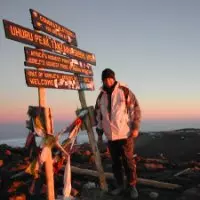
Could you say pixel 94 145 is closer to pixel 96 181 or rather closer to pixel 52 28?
pixel 96 181

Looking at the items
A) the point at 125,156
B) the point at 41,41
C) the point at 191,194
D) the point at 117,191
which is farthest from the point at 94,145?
the point at 41,41

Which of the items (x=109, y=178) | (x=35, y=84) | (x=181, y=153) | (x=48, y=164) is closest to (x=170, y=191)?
(x=109, y=178)

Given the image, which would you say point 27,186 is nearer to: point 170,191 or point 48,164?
point 48,164

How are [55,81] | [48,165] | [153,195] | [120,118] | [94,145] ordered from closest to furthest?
[48,165] < [55,81] < [120,118] < [153,195] < [94,145]

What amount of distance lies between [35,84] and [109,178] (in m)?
3.49

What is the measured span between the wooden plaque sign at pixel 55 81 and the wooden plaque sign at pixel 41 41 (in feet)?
1.64

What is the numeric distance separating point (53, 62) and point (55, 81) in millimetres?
382

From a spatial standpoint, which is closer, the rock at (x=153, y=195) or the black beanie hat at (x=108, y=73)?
the black beanie hat at (x=108, y=73)

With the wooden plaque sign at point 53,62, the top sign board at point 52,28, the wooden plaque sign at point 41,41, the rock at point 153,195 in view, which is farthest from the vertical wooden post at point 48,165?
the rock at point 153,195

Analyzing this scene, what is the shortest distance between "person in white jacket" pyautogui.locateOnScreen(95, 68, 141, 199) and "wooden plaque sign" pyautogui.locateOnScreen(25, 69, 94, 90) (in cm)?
71

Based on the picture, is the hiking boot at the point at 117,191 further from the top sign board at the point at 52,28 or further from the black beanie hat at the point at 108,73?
the top sign board at the point at 52,28

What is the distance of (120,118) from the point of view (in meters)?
7.33

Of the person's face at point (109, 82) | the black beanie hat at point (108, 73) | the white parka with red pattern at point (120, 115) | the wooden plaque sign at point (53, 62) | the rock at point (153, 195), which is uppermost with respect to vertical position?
the wooden plaque sign at point (53, 62)

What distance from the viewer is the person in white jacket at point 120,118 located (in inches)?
289
